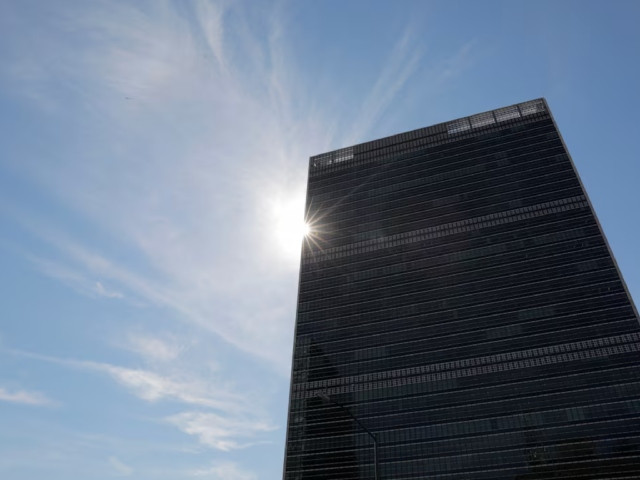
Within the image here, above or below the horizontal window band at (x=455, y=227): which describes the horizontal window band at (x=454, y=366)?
below

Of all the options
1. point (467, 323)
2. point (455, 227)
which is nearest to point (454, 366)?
point (467, 323)

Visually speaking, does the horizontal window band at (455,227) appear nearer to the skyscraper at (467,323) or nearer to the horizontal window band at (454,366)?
the skyscraper at (467,323)

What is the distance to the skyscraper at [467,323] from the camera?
345 ft

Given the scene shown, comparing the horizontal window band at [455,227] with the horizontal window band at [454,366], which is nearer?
the horizontal window band at [454,366]

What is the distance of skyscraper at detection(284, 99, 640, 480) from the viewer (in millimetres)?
105062

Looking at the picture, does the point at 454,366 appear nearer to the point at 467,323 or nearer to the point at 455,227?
the point at 467,323

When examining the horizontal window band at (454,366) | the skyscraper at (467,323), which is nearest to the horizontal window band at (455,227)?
the skyscraper at (467,323)

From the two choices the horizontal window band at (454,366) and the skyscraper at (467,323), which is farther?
the horizontal window band at (454,366)

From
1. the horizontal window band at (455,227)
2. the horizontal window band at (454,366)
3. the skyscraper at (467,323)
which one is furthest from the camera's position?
the horizontal window band at (455,227)

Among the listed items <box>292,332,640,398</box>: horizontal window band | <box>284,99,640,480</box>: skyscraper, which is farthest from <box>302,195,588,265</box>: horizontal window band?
<box>292,332,640,398</box>: horizontal window band

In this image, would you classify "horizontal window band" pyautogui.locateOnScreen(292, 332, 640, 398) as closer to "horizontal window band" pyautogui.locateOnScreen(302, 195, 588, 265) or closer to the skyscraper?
the skyscraper

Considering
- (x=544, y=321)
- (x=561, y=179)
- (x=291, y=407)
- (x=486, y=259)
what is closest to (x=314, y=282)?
(x=291, y=407)

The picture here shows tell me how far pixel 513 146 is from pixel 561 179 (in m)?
19.6

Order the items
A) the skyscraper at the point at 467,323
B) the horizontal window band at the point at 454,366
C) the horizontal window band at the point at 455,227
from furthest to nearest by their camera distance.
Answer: the horizontal window band at the point at 455,227, the horizontal window band at the point at 454,366, the skyscraper at the point at 467,323
